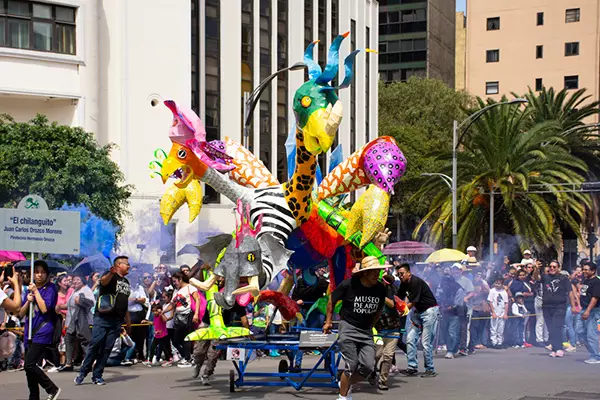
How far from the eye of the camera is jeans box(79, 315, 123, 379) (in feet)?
49.0

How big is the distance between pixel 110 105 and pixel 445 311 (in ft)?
87.6

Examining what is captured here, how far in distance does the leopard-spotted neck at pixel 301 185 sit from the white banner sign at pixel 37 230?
119 inches

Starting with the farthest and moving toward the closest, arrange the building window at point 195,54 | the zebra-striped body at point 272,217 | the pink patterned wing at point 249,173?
the building window at point 195,54
the pink patterned wing at point 249,173
the zebra-striped body at point 272,217

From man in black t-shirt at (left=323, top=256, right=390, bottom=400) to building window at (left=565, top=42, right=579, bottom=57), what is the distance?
222ft

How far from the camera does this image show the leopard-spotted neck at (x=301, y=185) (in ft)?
48.2

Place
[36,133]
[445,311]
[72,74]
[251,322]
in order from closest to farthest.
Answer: [251,322], [445,311], [36,133], [72,74]

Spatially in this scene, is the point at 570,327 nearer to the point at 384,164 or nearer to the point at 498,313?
the point at 498,313

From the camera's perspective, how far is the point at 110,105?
143 feet

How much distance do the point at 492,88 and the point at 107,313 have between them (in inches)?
2677

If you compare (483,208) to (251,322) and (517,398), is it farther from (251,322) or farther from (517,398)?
(517,398)

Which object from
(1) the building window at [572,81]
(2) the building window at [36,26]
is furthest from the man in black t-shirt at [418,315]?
(1) the building window at [572,81]

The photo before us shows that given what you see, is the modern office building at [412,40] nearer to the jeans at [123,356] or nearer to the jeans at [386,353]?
the jeans at [123,356]

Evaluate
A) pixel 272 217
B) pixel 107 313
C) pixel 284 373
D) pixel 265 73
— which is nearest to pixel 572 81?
pixel 265 73

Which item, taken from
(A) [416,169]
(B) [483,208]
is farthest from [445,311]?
(A) [416,169]
